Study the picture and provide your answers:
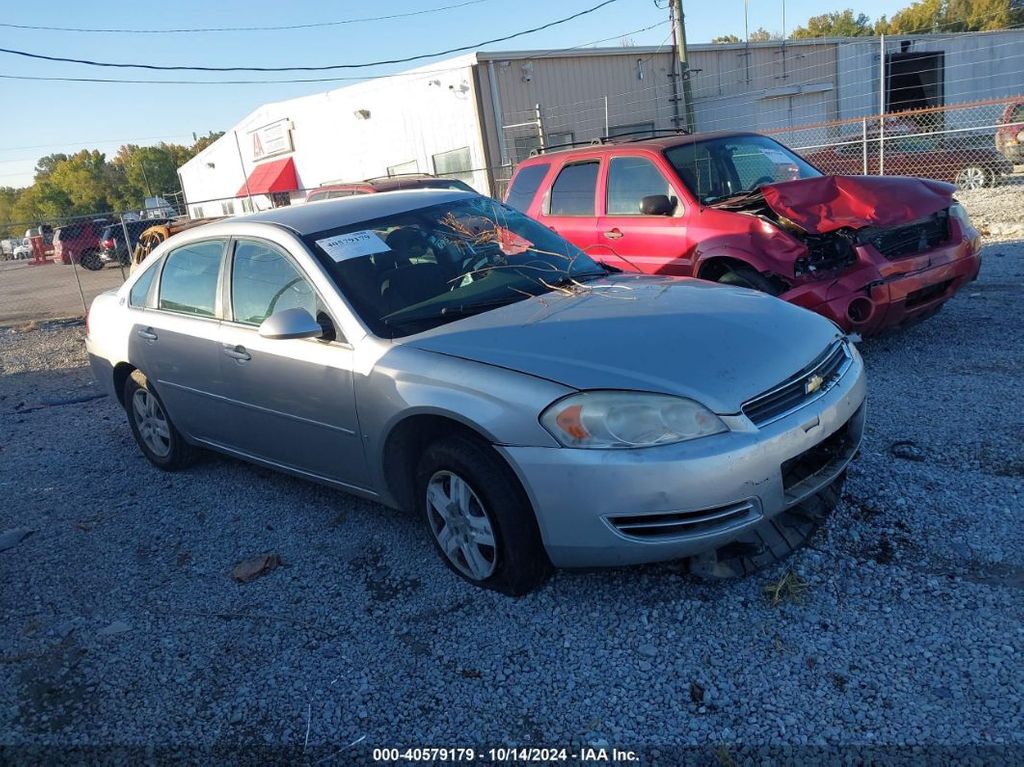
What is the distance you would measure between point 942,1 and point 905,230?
242ft

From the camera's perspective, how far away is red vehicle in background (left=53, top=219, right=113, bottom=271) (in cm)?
2477

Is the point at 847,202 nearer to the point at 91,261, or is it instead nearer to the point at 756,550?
the point at 756,550

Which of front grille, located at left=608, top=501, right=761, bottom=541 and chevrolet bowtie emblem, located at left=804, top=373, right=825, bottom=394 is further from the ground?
chevrolet bowtie emblem, located at left=804, top=373, right=825, bottom=394

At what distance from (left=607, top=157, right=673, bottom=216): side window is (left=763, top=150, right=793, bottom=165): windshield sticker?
1151 millimetres

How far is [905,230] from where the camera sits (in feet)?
19.2

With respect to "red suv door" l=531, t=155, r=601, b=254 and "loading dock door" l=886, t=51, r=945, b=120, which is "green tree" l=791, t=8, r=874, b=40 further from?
"red suv door" l=531, t=155, r=601, b=254

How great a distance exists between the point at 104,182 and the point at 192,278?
93864 mm

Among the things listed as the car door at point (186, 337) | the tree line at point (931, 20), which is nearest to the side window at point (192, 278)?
the car door at point (186, 337)

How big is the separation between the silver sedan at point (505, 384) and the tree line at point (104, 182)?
82955 millimetres

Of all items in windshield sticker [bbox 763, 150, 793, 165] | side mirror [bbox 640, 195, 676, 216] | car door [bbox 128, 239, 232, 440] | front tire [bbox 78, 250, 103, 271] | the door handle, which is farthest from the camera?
front tire [bbox 78, 250, 103, 271]

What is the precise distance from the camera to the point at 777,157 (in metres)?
7.02

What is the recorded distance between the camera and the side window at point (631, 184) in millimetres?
6594

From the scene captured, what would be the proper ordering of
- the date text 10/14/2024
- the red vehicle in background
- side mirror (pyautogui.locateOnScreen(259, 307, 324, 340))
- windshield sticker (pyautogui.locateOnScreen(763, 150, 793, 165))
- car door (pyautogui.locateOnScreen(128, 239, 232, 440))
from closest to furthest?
the date text 10/14/2024
side mirror (pyautogui.locateOnScreen(259, 307, 324, 340))
car door (pyautogui.locateOnScreen(128, 239, 232, 440))
windshield sticker (pyautogui.locateOnScreen(763, 150, 793, 165))
the red vehicle in background

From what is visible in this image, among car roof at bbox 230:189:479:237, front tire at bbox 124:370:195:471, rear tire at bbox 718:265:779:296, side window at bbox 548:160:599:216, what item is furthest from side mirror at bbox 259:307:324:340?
side window at bbox 548:160:599:216
